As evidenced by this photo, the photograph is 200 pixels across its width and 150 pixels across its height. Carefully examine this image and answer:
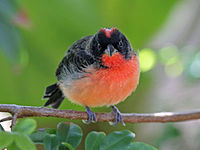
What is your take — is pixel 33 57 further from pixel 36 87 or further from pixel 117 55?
pixel 117 55

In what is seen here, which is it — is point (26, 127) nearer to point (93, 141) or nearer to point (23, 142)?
point (23, 142)

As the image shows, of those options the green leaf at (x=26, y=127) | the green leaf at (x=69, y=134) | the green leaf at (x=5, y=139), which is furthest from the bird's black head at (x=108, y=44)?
the green leaf at (x=5, y=139)

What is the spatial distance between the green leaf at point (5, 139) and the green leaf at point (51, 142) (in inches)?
10.7

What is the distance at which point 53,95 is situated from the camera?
3.44 metres

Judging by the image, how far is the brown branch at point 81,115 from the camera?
2.10 m

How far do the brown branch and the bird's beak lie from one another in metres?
0.47

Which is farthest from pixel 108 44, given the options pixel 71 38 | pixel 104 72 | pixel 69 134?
pixel 71 38

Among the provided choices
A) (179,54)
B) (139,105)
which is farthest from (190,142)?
(179,54)

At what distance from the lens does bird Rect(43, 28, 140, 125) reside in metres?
2.78

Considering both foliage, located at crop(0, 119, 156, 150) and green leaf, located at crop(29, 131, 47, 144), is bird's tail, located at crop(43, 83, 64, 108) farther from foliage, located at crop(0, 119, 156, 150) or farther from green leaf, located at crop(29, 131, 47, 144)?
green leaf, located at crop(29, 131, 47, 144)

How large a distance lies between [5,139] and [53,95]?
2009 mm

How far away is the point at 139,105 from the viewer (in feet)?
16.2

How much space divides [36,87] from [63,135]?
2.82m

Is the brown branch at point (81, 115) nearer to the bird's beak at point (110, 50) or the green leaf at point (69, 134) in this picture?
the green leaf at point (69, 134)
